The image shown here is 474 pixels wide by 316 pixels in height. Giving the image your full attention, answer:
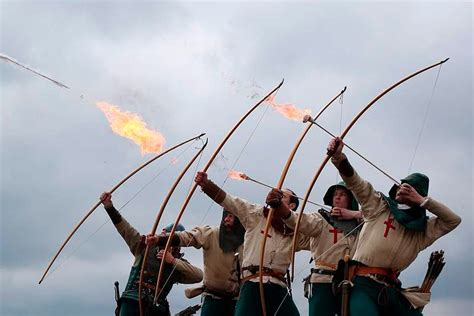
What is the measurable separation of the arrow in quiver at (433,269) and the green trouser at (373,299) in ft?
1.88

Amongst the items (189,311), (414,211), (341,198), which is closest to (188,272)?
(189,311)

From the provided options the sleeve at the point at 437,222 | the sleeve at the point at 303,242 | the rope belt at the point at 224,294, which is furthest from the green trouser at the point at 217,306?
the sleeve at the point at 437,222

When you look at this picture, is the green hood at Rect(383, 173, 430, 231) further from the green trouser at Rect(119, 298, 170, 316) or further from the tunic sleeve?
the green trouser at Rect(119, 298, 170, 316)

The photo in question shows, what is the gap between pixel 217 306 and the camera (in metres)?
10.4

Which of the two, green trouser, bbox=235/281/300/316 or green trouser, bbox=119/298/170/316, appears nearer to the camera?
green trouser, bbox=235/281/300/316

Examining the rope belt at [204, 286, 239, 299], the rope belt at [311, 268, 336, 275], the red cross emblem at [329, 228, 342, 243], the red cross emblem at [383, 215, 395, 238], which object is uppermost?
the rope belt at [204, 286, 239, 299]

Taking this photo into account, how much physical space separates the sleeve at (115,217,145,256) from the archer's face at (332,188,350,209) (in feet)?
11.0

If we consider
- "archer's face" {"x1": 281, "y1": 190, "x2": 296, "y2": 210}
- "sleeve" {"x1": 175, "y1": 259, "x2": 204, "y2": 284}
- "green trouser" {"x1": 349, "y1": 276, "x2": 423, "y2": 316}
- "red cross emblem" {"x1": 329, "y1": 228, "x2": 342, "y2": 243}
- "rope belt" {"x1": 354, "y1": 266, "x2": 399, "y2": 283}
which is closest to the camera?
"green trouser" {"x1": 349, "y1": 276, "x2": 423, "y2": 316}

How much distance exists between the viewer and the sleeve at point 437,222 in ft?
24.4

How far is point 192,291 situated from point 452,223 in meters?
4.40

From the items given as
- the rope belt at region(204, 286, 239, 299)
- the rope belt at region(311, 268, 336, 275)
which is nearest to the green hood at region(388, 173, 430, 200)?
the rope belt at region(311, 268, 336, 275)

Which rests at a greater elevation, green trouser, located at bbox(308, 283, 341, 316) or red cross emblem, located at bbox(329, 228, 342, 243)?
red cross emblem, located at bbox(329, 228, 342, 243)

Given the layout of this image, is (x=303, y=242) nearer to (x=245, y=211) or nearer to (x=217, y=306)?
(x=245, y=211)

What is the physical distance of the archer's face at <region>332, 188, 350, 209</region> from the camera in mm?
8938
